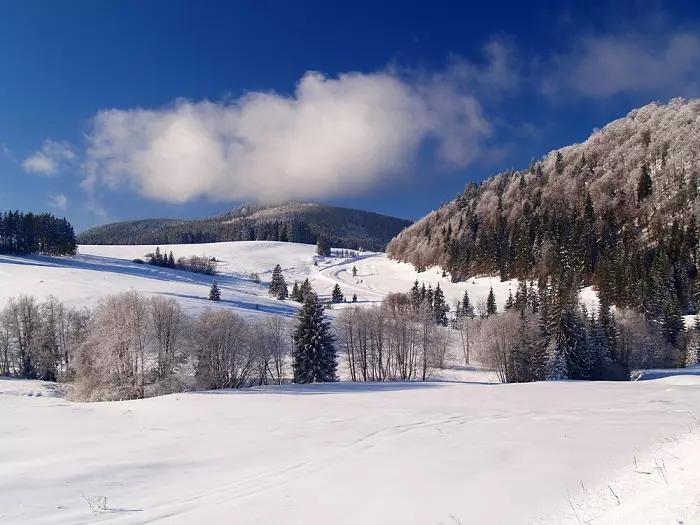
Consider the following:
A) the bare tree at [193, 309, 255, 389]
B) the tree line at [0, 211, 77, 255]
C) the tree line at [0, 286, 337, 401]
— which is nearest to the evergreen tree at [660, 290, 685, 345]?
the tree line at [0, 286, 337, 401]

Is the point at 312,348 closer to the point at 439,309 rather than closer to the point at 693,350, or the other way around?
the point at 693,350

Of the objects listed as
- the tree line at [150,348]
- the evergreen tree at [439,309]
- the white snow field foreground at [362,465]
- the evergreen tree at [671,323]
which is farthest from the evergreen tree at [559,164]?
the white snow field foreground at [362,465]

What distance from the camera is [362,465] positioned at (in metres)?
12.2

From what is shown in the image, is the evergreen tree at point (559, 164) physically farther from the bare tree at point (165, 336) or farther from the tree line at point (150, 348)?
the bare tree at point (165, 336)

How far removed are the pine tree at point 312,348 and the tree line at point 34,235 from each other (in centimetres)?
10226

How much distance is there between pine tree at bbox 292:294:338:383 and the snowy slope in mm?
35119

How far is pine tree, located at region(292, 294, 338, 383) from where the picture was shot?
150ft

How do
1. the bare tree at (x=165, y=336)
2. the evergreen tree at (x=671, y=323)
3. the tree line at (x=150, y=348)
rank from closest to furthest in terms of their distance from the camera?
the tree line at (x=150, y=348), the bare tree at (x=165, y=336), the evergreen tree at (x=671, y=323)

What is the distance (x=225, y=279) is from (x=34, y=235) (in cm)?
5046

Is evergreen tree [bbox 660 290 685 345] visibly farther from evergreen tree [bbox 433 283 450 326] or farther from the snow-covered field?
the snow-covered field

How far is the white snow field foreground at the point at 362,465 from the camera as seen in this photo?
28.6 ft

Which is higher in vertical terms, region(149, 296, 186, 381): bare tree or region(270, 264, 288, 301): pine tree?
region(270, 264, 288, 301): pine tree

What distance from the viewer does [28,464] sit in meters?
12.6

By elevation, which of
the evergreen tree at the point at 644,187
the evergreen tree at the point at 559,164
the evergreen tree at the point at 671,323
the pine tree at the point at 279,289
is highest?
the evergreen tree at the point at 559,164
